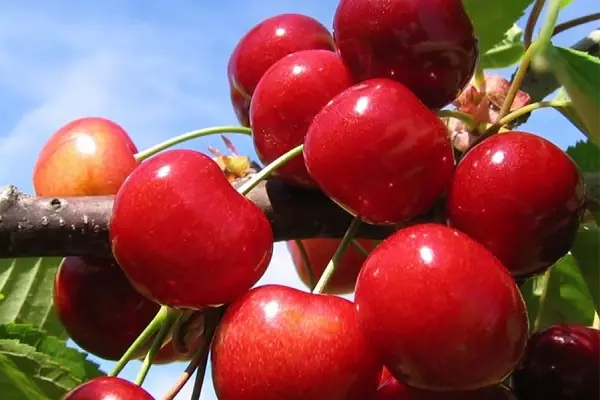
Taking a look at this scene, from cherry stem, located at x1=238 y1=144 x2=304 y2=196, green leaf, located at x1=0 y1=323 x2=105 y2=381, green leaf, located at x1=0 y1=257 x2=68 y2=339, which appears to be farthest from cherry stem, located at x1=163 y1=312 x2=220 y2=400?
green leaf, located at x1=0 y1=257 x2=68 y2=339

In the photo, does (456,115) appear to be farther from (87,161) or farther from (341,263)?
(87,161)

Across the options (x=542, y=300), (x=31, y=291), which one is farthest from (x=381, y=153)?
(x=31, y=291)

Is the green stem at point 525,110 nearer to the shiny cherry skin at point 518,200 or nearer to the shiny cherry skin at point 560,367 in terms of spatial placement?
the shiny cherry skin at point 518,200

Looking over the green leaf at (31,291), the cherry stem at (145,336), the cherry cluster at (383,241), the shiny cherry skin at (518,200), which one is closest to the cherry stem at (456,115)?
the cherry cluster at (383,241)

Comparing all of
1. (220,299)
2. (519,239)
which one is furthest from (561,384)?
(220,299)

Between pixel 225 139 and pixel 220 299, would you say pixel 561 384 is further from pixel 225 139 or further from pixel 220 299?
pixel 225 139

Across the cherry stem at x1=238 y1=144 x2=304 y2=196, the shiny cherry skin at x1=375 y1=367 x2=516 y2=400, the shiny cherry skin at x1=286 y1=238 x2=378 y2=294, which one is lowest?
the shiny cherry skin at x1=286 y1=238 x2=378 y2=294

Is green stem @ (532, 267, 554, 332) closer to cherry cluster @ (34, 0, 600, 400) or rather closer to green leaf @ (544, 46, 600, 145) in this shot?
cherry cluster @ (34, 0, 600, 400)

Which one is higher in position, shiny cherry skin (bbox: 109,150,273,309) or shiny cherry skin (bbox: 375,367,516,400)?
shiny cherry skin (bbox: 109,150,273,309)
